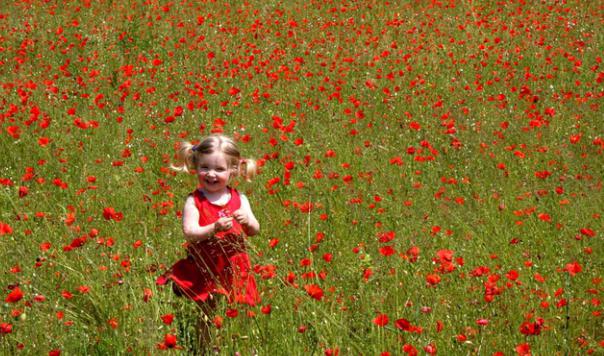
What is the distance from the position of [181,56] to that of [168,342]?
6560 millimetres

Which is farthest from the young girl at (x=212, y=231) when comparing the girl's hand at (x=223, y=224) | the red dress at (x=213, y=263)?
the girl's hand at (x=223, y=224)

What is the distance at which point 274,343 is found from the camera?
2.84 metres

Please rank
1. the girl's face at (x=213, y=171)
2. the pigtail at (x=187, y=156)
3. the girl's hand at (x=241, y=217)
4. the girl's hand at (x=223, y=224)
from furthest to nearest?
the pigtail at (x=187, y=156)
the girl's face at (x=213, y=171)
the girl's hand at (x=241, y=217)
the girl's hand at (x=223, y=224)

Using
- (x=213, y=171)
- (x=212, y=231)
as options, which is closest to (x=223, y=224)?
(x=212, y=231)

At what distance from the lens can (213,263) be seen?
329 centimetres

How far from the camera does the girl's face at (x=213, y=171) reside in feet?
11.1

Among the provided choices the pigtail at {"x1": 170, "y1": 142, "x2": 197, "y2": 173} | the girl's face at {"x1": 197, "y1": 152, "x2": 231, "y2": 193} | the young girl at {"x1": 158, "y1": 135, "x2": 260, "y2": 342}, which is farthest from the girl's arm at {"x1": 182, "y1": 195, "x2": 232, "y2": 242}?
the pigtail at {"x1": 170, "y1": 142, "x2": 197, "y2": 173}

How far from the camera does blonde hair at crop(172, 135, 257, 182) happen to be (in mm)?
3385

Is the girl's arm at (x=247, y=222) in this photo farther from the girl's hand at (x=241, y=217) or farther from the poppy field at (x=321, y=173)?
the poppy field at (x=321, y=173)

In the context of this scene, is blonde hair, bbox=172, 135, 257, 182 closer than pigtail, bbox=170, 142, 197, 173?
Yes

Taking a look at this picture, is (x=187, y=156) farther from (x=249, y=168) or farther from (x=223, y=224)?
(x=223, y=224)

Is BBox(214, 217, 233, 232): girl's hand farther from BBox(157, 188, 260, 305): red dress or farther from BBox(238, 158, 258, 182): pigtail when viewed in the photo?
BBox(238, 158, 258, 182): pigtail

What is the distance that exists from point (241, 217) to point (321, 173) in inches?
75.8

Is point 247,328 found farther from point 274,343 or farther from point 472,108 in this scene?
point 472,108
